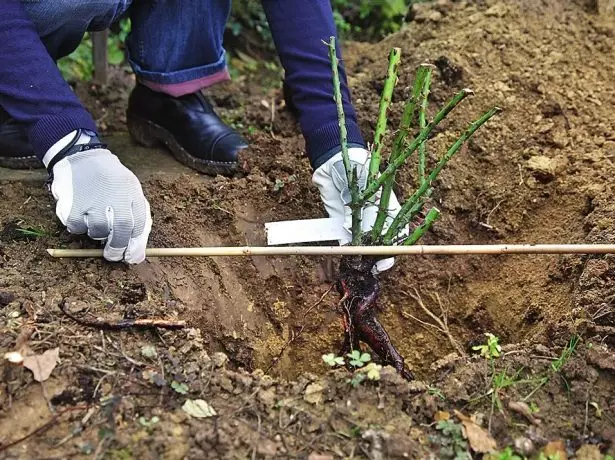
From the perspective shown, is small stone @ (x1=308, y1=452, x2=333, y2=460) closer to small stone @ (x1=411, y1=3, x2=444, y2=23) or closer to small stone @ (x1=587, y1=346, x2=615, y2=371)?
small stone @ (x1=587, y1=346, x2=615, y2=371)

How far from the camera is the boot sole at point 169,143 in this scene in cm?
279

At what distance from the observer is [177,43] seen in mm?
2789

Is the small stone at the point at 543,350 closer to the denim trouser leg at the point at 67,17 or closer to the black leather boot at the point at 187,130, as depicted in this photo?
the black leather boot at the point at 187,130

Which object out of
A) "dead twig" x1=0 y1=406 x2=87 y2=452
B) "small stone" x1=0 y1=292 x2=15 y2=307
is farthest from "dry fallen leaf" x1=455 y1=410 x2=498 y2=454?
"small stone" x1=0 y1=292 x2=15 y2=307

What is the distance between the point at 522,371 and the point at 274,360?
2.68ft

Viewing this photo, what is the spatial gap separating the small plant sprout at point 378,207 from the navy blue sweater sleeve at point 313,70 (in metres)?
0.16

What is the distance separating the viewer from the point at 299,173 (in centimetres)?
267

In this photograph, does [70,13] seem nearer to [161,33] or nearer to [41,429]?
[161,33]

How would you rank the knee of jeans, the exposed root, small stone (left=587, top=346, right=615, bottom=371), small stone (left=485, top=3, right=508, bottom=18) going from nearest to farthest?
small stone (left=587, top=346, right=615, bottom=371) → the exposed root → the knee of jeans → small stone (left=485, top=3, right=508, bottom=18)

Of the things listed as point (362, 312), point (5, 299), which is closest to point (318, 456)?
point (362, 312)

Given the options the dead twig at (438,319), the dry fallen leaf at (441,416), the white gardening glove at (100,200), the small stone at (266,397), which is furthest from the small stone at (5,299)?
the dead twig at (438,319)

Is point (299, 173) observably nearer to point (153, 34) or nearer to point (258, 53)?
point (153, 34)

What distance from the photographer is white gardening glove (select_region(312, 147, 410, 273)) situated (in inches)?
91.8

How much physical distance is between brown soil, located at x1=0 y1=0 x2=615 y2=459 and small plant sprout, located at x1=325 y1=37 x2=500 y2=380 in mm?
199
